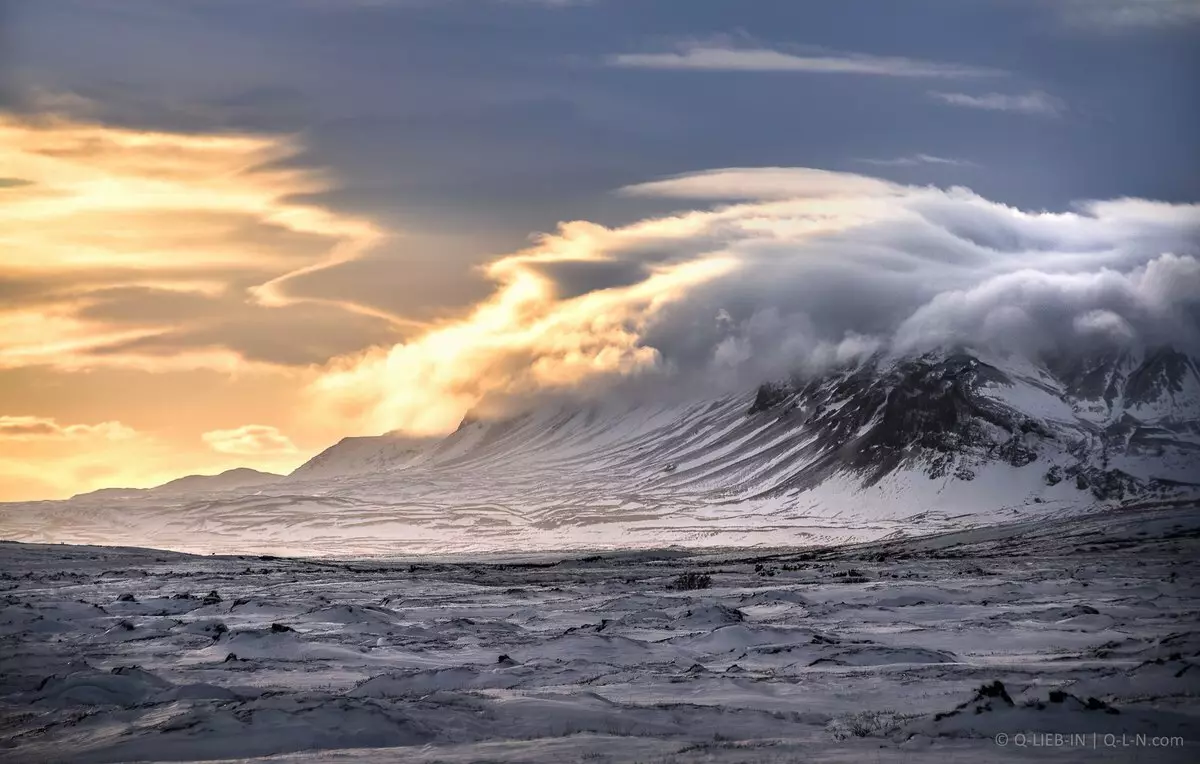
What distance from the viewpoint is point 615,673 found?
36.1 metres

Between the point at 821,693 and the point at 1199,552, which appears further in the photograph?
the point at 1199,552

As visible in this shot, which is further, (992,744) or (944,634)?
(944,634)

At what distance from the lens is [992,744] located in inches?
894

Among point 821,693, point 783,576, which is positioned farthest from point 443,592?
point 821,693

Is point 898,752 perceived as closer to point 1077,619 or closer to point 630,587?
point 1077,619

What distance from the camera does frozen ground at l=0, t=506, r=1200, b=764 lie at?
2406 centimetres

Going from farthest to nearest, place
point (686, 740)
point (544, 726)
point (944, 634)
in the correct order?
A: 1. point (944, 634)
2. point (544, 726)
3. point (686, 740)

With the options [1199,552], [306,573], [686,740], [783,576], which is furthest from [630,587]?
[686,740]

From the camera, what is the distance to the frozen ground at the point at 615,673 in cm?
2406

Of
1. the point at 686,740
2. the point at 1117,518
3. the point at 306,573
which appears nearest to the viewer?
the point at 686,740

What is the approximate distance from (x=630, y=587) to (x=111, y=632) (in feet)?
126

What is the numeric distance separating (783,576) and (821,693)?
63788 mm

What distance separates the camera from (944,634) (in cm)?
4644

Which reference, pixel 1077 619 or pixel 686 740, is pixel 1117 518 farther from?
pixel 686 740
